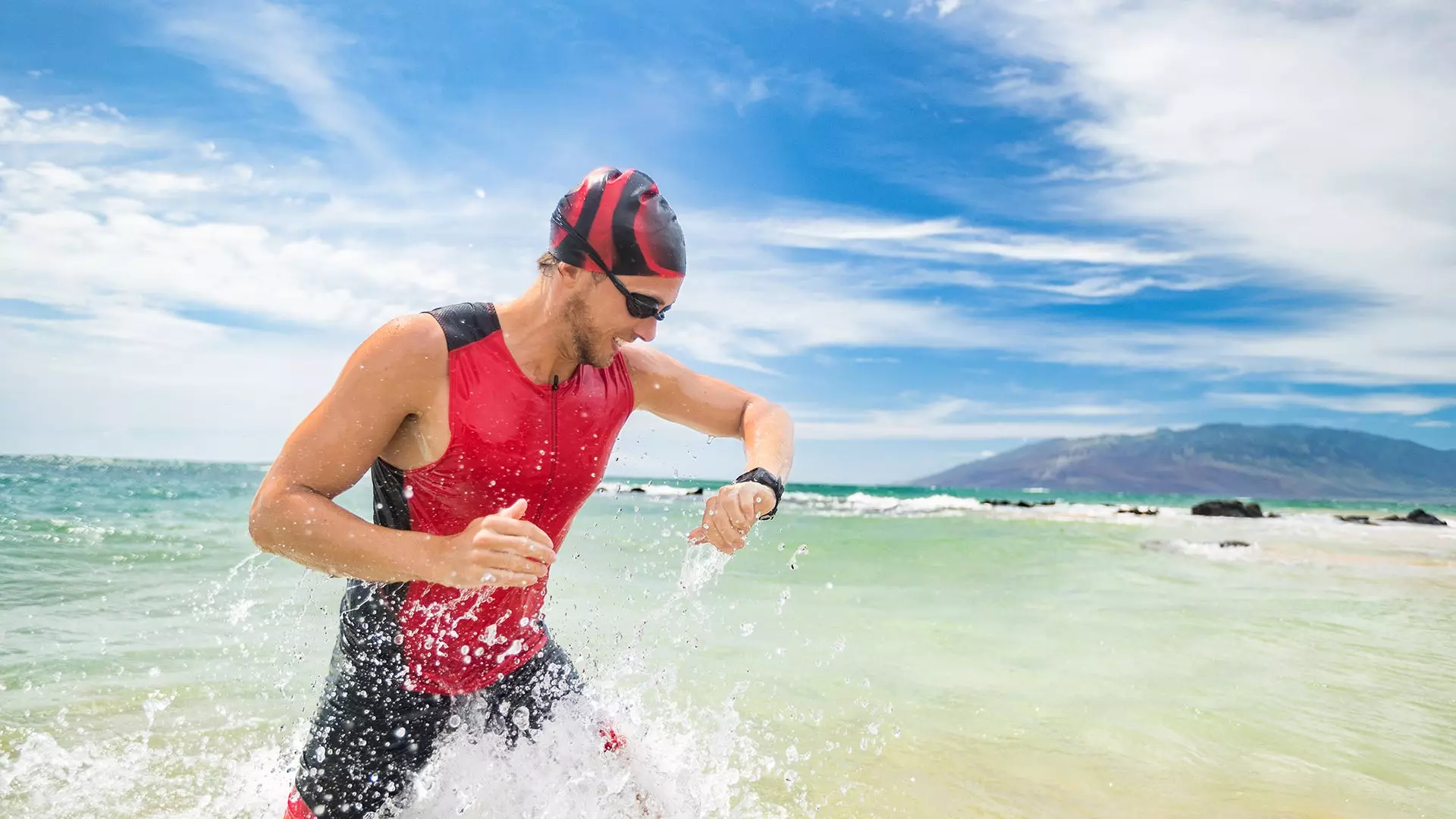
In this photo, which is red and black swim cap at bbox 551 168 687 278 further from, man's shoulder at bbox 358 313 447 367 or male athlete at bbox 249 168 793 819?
man's shoulder at bbox 358 313 447 367

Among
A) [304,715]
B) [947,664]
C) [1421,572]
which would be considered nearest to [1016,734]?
[947,664]

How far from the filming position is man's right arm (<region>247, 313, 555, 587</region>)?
73.8 inches

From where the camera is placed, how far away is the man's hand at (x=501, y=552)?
1.85 m

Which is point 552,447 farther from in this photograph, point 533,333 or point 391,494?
point 391,494

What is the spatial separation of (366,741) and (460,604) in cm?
52

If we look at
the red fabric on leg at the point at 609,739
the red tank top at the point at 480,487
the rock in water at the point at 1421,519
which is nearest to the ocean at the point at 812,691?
the red fabric on leg at the point at 609,739

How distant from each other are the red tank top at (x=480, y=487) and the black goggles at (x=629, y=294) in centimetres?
31

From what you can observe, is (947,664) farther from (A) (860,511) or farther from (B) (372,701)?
(A) (860,511)

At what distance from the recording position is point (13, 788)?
12.2 ft

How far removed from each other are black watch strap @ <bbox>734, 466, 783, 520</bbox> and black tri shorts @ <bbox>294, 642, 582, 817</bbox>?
3.60 ft

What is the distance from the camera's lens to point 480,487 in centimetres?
243

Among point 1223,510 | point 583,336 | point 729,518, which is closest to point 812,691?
point 729,518

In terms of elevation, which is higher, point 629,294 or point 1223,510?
point 629,294

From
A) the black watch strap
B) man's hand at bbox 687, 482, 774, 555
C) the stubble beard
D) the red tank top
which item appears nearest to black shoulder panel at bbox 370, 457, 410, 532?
the red tank top
